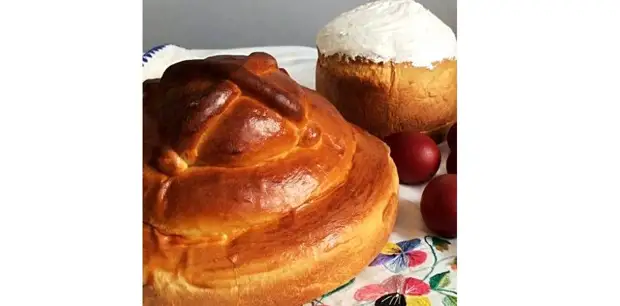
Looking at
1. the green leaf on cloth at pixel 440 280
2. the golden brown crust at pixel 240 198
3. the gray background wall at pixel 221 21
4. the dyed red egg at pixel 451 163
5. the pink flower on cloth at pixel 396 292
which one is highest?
the gray background wall at pixel 221 21

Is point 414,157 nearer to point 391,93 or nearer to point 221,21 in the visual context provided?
point 391,93

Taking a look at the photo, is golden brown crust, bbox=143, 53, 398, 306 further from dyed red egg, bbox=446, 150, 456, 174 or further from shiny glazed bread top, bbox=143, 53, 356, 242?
dyed red egg, bbox=446, 150, 456, 174

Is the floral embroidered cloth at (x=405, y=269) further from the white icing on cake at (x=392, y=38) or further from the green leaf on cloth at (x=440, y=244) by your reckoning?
the white icing on cake at (x=392, y=38)

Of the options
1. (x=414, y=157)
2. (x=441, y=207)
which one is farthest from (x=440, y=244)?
(x=414, y=157)

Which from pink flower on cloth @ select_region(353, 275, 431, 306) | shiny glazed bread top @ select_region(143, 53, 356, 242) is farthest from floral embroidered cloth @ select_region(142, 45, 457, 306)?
shiny glazed bread top @ select_region(143, 53, 356, 242)

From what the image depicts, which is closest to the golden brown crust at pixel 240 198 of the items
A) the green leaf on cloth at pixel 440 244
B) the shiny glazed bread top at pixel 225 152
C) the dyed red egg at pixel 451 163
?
the shiny glazed bread top at pixel 225 152
